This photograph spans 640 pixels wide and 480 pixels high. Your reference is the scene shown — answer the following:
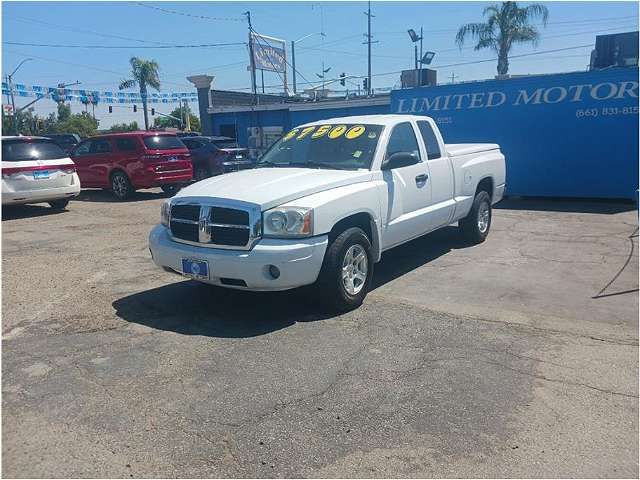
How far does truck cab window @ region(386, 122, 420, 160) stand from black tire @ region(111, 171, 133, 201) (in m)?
9.47

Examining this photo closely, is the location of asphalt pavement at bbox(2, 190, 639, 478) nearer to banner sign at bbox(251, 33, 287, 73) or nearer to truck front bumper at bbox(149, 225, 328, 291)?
truck front bumper at bbox(149, 225, 328, 291)

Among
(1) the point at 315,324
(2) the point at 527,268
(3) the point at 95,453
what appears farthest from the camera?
(2) the point at 527,268

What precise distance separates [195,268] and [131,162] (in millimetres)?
9866

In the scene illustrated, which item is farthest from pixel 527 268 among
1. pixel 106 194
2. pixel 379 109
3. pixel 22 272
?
pixel 379 109

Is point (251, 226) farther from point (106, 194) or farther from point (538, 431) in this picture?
point (106, 194)

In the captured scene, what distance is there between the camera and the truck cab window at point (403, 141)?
615 centimetres

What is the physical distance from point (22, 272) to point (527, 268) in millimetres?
6542

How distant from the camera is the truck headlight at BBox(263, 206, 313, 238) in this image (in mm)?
4723

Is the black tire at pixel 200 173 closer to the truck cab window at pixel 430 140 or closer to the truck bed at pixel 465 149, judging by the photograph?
the truck bed at pixel 465 149

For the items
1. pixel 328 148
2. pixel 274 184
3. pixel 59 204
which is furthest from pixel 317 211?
pixel 59 204

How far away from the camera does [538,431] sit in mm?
3229

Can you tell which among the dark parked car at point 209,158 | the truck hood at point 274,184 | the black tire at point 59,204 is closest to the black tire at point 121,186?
the black tire at point 59,204

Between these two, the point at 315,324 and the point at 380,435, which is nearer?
the point at 380,435

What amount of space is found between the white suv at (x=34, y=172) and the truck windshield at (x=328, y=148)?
6845 mm
